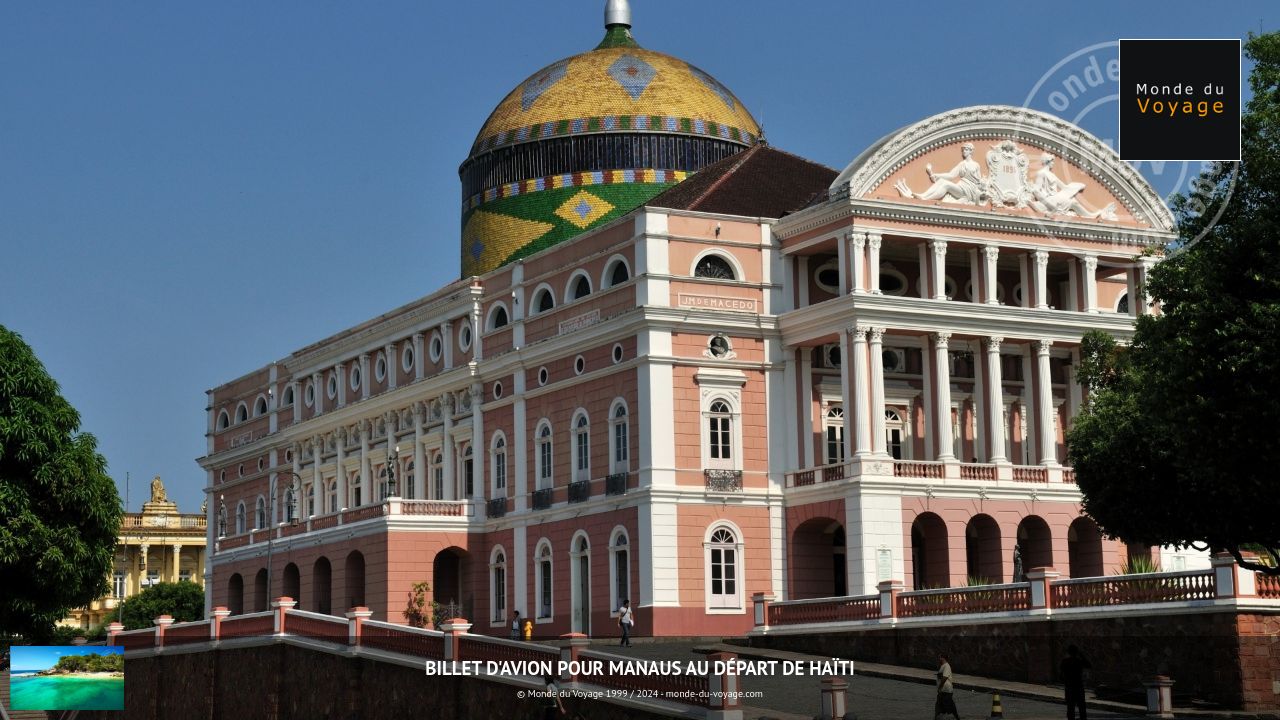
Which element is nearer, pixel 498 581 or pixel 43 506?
pixel 43 506

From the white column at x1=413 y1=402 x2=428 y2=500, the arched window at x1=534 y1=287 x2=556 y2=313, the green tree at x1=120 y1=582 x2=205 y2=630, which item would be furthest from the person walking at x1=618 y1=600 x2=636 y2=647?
the green tree at x1=120 y1=582 x2=205 y2=630

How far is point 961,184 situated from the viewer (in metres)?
52.9

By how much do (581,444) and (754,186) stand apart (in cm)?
858

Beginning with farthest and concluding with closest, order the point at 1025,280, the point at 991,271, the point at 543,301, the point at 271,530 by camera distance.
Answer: the point at 271,530 < the point at 543,301 < the point at 1025,280 < the point at 991,271

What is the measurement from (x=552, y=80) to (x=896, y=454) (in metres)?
20.2

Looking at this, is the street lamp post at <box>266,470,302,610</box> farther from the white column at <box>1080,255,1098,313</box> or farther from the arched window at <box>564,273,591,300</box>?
the white column at <box>1080,255,1098,313</box>

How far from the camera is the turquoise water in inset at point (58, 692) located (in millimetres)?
32219

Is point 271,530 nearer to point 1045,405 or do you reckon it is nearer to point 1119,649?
point 1045,405

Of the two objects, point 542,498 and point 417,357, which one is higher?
point 417,357

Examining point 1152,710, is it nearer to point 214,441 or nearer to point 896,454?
point 896,454

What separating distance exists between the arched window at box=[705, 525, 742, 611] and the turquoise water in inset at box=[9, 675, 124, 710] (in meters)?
19.9

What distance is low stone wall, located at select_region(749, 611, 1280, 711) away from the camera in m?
34.5

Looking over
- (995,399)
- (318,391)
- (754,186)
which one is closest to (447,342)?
(318,391)

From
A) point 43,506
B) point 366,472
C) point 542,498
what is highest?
point 366,472
